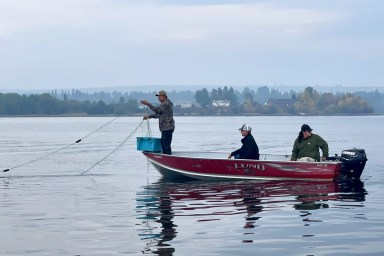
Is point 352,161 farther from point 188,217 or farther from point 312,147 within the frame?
point 188,217

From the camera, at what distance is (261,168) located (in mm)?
25078

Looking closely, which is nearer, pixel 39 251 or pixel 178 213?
pixel 39 251

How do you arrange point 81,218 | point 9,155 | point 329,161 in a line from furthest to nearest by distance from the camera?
1. point 9,155
2. point 329,161
3. point 81,218

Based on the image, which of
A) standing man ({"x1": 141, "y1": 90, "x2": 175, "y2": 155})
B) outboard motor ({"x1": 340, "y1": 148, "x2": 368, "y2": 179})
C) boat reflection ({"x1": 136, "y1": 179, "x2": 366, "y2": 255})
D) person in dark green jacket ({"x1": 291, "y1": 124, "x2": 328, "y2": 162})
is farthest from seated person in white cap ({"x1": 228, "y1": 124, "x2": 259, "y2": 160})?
outboard motor ({"x1": 340, "y1": 148, "x2": 368, "y2": 179})

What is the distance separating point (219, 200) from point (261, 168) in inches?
194

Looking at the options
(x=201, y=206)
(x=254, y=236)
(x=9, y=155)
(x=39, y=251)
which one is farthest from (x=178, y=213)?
(x=9, y=155)

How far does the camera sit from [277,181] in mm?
24891

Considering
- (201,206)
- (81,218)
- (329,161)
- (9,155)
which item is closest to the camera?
(81,218)

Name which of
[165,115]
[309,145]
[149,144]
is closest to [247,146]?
[309,145]

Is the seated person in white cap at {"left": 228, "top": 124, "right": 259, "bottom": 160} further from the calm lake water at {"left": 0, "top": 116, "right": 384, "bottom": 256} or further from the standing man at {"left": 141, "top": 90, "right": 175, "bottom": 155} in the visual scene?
the standing man at {"left": 141, "top": 90, "right": 175, "bottom": 155}

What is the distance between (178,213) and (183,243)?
3.82 m

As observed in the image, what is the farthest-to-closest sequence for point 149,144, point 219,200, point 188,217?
point 149,144, point 219,200, point 188,217

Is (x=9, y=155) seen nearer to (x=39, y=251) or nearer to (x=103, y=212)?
(x=103, y=212)

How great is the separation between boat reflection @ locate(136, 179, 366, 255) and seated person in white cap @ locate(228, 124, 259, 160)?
2.70 ft
